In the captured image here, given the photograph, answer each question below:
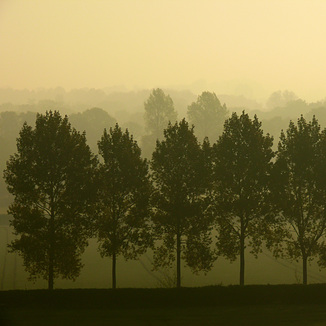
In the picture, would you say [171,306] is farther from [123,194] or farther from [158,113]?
[158,113]

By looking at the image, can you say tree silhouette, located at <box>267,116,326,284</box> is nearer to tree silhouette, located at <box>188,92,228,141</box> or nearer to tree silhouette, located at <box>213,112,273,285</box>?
tree silhouette, located at <box>213,112,273,285</box>

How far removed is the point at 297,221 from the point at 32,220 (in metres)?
17.8

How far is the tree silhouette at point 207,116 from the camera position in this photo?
14150 cm

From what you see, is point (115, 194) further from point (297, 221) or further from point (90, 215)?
point (297, 221)

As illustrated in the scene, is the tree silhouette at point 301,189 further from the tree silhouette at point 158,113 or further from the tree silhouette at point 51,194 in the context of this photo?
the tree silhouette at point 158,113

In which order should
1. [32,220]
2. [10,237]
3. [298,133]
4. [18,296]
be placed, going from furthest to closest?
[10,237]
[298,133]
[32,220]
[18,296]

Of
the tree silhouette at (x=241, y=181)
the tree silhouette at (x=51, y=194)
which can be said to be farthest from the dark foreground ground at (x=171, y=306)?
the tree silhouette at (x=241, y=181)

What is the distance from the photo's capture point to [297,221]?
3831 centimetres

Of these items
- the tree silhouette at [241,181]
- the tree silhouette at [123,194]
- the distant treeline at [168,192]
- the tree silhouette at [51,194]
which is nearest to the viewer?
the tree silhouette at [51,194]

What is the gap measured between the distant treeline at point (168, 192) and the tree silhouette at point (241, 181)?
0.07 meters

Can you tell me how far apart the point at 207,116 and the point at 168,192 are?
4165 inches

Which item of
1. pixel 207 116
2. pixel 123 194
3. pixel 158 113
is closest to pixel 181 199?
pixel 123 194

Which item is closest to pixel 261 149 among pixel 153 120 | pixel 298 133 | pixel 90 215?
pixel 298 133

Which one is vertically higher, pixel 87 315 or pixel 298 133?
pixel 298 133
